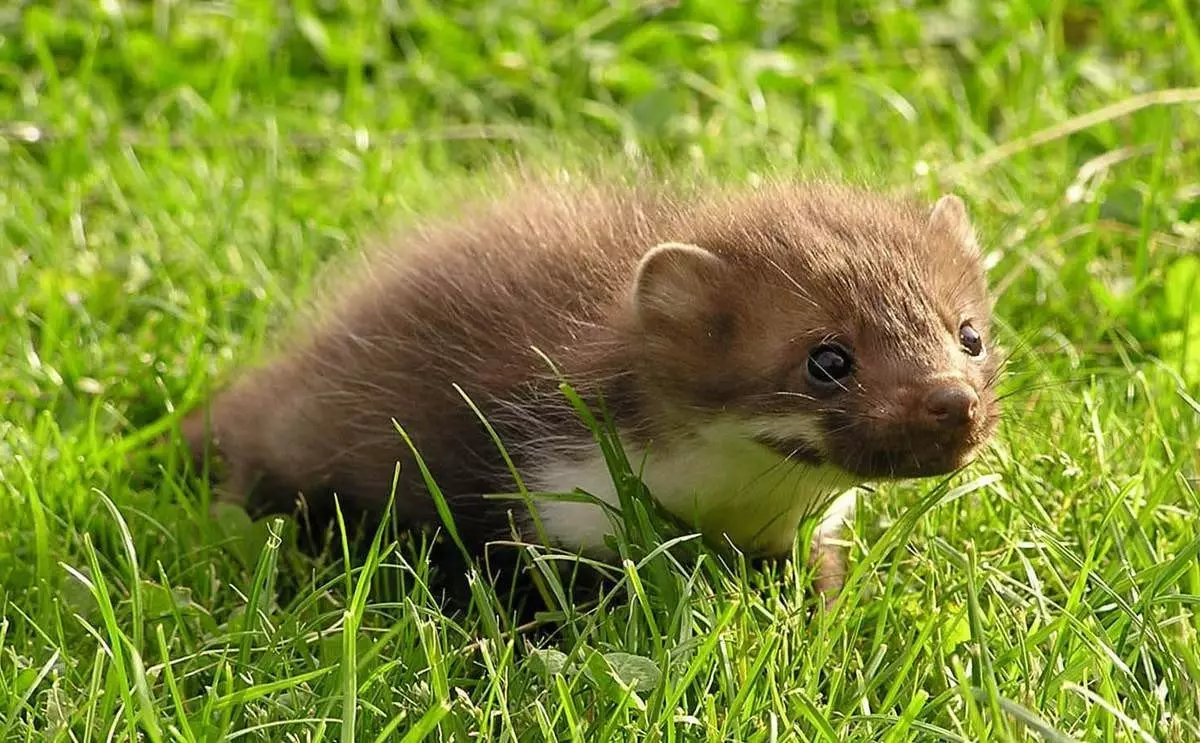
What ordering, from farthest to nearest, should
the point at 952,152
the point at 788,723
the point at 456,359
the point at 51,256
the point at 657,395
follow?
the point at 952,152 < the point at 51,256 < the point at 456,359 < the point at 657,395 < the point at 788,723

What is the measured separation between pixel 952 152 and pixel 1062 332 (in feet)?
3.86

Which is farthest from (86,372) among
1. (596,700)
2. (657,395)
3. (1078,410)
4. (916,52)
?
(916,52)

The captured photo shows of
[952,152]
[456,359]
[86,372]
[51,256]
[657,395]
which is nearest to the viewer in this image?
[657,395]

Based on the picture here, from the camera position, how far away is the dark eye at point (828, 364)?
3664 mm

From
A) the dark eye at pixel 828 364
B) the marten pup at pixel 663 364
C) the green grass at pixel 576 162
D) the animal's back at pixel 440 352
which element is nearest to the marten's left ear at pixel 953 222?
the marten pup at pixel 663 364

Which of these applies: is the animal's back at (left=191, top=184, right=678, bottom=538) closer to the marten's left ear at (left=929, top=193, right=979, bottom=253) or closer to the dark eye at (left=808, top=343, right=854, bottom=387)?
the dark eye at (left=808, top=343, right=854, bottom=387)

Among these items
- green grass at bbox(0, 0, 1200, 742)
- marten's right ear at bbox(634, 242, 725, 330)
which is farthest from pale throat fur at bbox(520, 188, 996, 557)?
green grass at bbox(0, 0, 1200, 742)

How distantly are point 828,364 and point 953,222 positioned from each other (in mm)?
622

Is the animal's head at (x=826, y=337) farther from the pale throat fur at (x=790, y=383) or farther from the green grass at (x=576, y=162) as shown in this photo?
the green grass at (x=576, y=162)

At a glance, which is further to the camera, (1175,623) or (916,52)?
(916,52)

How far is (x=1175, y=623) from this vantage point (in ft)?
11.8

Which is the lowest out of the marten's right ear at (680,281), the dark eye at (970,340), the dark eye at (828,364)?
the dark eye at (970,340)

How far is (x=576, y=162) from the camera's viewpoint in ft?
17.7

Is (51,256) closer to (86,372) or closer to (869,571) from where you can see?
(86,372)
